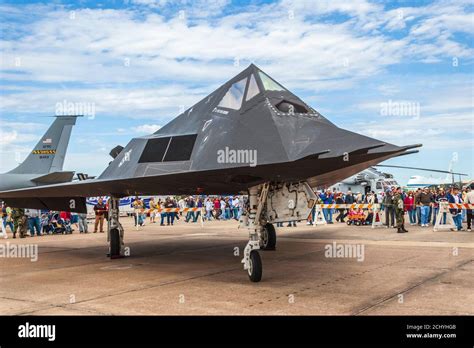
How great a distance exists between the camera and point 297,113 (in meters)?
8.70

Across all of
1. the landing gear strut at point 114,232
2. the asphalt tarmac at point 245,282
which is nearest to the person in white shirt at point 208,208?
the asphalt tarmac at point 245,282

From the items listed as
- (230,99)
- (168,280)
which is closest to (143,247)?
(168,280)

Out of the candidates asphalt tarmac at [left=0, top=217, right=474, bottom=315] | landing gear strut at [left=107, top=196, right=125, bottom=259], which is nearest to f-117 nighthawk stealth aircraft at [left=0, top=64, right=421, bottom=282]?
asphalt tarmac at [left=0, top=217, right=474, bottom=315]

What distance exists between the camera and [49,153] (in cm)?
2798

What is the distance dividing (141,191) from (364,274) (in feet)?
19.9

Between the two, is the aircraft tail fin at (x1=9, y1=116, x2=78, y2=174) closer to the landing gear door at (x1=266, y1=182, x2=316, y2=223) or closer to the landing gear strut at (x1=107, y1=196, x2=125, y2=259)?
the landing gear strut at (x1=107, y1=196, x2=125, y2=259)

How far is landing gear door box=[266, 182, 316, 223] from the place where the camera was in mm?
9328

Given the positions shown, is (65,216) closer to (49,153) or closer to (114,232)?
(49,153)

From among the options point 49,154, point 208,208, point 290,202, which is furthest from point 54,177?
point 290,202

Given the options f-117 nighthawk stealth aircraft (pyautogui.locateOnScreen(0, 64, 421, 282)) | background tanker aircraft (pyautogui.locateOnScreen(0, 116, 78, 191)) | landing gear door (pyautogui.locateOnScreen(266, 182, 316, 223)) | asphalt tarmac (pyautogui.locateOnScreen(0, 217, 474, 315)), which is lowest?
asphalt tarmac (pyautogui.locateOnScreen(0, 217, 474, 315))

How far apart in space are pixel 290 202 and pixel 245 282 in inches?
71.1

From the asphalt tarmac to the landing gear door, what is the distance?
46.3 inches
